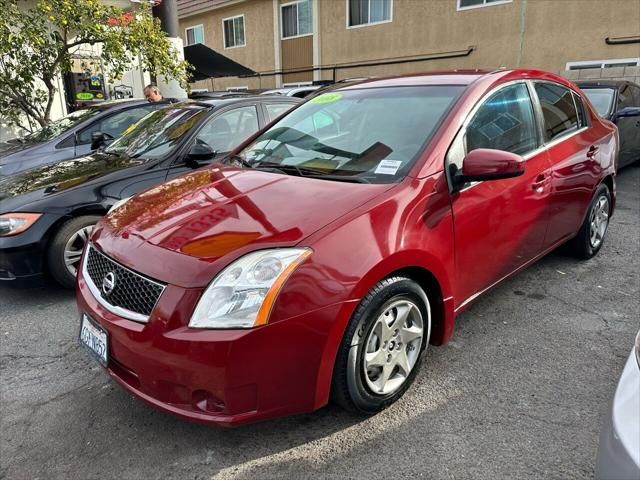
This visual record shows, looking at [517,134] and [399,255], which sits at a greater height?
[517,134]

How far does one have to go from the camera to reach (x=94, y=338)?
2.29 m

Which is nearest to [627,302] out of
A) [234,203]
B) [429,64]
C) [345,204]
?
[345,204]

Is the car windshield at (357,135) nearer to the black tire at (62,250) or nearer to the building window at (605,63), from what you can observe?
the black tire at (62,250)

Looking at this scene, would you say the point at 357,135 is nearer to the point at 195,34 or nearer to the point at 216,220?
the point at 216,220

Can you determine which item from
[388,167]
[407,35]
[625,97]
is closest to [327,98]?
[388,167]

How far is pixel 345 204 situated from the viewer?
2236 millimetres

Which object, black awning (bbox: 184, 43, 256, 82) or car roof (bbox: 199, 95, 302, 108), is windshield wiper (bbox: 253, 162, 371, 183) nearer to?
car roof (bbox: 199, 95, 302, 108)

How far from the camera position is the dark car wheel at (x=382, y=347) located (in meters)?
2.14

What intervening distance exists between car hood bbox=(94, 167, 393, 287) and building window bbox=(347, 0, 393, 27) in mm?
15661

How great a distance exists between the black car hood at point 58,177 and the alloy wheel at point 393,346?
2897 mm

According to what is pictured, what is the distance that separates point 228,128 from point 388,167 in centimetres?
278

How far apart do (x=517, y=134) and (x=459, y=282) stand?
116 centimetres

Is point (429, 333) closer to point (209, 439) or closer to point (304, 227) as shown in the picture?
point (304, 227)

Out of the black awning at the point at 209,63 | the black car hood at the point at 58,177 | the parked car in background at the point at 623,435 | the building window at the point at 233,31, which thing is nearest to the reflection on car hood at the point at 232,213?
the parked car in background at the point at 623,435
